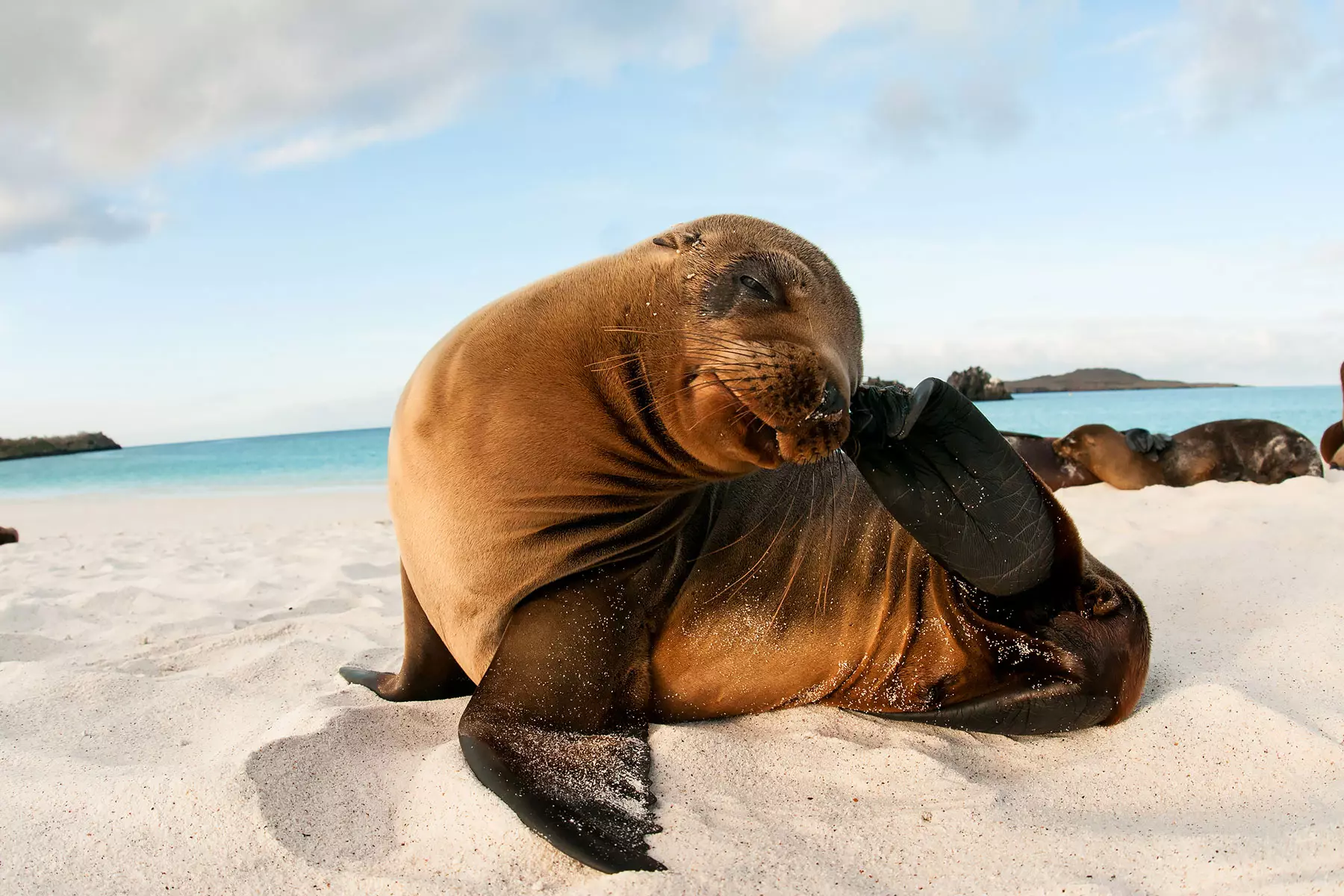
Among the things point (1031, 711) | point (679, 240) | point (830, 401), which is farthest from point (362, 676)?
point (1031, 711)

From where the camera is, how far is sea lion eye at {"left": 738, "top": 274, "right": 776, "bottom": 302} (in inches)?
90.6

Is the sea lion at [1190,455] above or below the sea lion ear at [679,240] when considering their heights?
below

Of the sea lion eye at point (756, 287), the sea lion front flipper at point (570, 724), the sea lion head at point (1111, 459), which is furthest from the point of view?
the sea lion head at point (1111, 459)

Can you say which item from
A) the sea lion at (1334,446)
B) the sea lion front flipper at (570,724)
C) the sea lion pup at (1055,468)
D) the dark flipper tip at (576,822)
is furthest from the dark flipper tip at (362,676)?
the sea lion at (1334,446)

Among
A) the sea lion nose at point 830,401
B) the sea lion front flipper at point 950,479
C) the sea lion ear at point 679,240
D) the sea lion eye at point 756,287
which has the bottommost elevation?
the sea lion front flipper at point 950,479

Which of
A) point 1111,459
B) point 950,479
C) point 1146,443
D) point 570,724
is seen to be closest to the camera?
point 570,724

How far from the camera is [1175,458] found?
9.14 meters

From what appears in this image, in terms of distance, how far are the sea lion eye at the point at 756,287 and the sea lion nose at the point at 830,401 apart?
0.91 ft

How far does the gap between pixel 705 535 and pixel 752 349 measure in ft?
2.46

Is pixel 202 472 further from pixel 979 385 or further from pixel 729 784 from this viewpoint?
pixel 729 784

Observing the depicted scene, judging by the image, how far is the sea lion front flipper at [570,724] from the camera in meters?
2.02

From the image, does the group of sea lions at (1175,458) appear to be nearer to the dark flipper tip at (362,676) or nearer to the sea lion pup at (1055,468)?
the sea lion pup at (1055,468)

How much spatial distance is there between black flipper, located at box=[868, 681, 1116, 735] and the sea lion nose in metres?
0.93

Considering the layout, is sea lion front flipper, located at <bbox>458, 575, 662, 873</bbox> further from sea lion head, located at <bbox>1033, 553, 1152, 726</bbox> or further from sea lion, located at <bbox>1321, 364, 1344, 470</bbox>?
sea lion, located at <bbox>1321, 364, 1344, 470</bbox>
